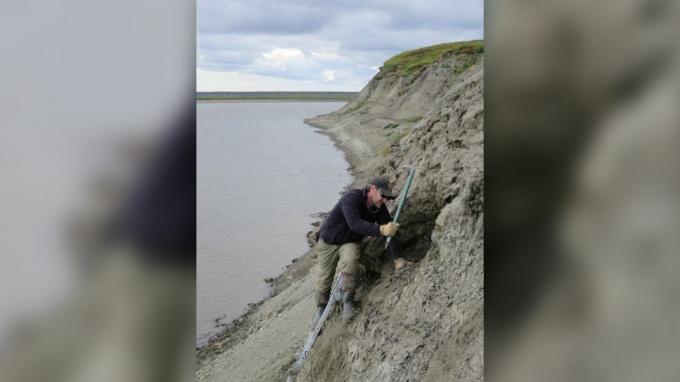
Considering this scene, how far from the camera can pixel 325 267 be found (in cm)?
406

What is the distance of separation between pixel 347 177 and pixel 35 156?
16978 millimetres

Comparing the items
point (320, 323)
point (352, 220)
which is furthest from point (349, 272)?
point (320, 323)

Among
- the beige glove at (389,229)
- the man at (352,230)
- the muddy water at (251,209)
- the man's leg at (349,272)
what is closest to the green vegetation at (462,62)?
the muddy water at (251,209)

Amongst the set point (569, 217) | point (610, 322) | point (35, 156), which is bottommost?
point (610, 322)

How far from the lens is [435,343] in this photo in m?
3.10

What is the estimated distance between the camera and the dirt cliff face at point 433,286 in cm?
305

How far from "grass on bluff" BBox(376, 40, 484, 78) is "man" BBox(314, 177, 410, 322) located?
2095 centimetres

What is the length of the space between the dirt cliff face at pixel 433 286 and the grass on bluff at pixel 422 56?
20436 millimetres

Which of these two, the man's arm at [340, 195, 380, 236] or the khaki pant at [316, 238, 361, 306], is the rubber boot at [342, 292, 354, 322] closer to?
the khaki pant at [316, 238, 361, 306]

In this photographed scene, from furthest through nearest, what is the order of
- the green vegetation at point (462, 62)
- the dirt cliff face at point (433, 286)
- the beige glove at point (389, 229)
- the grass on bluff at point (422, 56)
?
the grass on bluff at point (422, 56), the green vegetation at point (462, 62), the beige glove at point (389, 229), the dirt cliff face at point (433, 286)

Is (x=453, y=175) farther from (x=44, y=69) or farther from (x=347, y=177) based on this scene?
(x=347, y=177)

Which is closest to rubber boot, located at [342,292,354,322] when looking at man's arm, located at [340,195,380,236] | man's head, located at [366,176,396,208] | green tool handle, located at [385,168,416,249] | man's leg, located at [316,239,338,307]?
man's leg, located at [316,239,338,307]

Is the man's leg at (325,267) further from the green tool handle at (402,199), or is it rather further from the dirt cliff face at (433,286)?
the green tool handle at (402,199)

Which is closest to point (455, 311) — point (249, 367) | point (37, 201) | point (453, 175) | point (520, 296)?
point (453, 175)
